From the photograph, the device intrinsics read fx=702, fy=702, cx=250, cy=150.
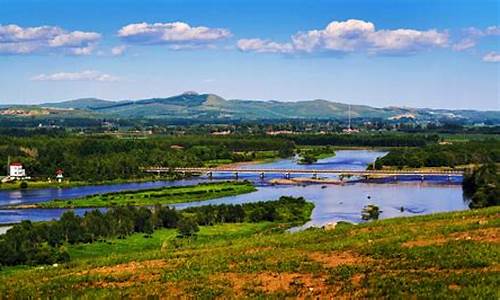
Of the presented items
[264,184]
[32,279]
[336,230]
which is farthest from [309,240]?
[264,184]

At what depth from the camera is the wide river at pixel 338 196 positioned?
5916cm

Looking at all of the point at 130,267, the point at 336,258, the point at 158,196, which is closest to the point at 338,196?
the point at 158,196

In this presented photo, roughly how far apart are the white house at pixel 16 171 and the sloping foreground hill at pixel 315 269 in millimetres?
87450

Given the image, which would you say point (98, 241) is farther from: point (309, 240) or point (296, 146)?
point (296, 146)

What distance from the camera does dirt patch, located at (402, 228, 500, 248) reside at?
1416cm

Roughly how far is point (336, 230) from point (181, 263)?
4.89 m

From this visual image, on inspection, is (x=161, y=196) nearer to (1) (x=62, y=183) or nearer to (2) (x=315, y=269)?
(1) (x=62, y=183)

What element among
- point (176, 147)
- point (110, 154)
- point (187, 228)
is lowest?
point (187, 228)

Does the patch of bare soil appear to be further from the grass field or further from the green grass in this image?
the green grass

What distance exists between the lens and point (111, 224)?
4744 centimetres

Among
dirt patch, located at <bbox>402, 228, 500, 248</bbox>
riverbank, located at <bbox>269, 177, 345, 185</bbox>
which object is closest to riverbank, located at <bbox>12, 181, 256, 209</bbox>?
riverbank, located at <bbox>269, 177, 345, 185</bbox>

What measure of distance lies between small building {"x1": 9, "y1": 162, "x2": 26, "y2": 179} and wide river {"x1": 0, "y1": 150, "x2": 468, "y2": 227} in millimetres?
13994

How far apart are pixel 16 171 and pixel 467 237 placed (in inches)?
Answer: 3669

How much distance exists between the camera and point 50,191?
85.8 metres
